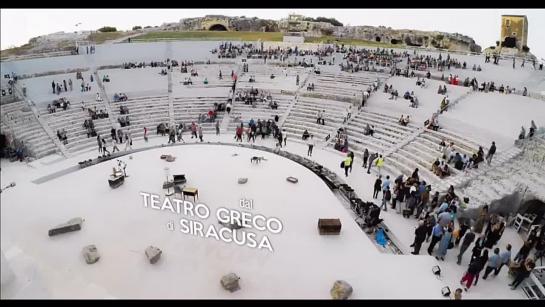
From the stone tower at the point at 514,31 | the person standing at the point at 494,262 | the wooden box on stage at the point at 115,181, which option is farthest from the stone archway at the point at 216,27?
the person standing at the point at 494,262

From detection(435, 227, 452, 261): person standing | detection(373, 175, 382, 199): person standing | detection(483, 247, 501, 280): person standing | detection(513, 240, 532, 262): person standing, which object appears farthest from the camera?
detection(373, 175, 382, 199): person standing

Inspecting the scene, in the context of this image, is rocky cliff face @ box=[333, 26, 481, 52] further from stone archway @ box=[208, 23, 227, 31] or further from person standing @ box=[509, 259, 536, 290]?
person standing @ box=[509, 259, 536, 290]

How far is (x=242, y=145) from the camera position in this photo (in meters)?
18.9

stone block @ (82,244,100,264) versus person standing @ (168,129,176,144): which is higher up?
person standing @ (168,129,176,144)

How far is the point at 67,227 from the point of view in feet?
34.0

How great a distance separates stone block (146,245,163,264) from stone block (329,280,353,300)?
4205 millimetres

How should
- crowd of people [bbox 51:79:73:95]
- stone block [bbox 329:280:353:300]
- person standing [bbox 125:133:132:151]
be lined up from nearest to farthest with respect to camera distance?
stone block [bbox 329:280:353:300], person standing [bbox 125:133:132:151], crowd of people [bbox 51:79:73:95]

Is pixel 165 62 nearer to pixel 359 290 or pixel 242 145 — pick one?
pixel 242 145

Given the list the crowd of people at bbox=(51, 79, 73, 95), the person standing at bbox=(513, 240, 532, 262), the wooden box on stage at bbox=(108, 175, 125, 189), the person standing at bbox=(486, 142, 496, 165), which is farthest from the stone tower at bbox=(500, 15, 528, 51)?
the wooden box on stage at bbox=(108, 175, 125, 189)

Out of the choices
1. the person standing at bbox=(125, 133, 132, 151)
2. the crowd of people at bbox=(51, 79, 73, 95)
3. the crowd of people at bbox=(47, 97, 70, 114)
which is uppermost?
the crowd of people at bbox=(51, 79, 73, 95)

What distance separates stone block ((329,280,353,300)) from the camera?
27.2 feet

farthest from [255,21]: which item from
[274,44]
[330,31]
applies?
[274,44]

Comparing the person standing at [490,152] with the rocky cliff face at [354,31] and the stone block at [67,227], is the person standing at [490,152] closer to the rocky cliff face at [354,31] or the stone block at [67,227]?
the stone block at [67,227]
